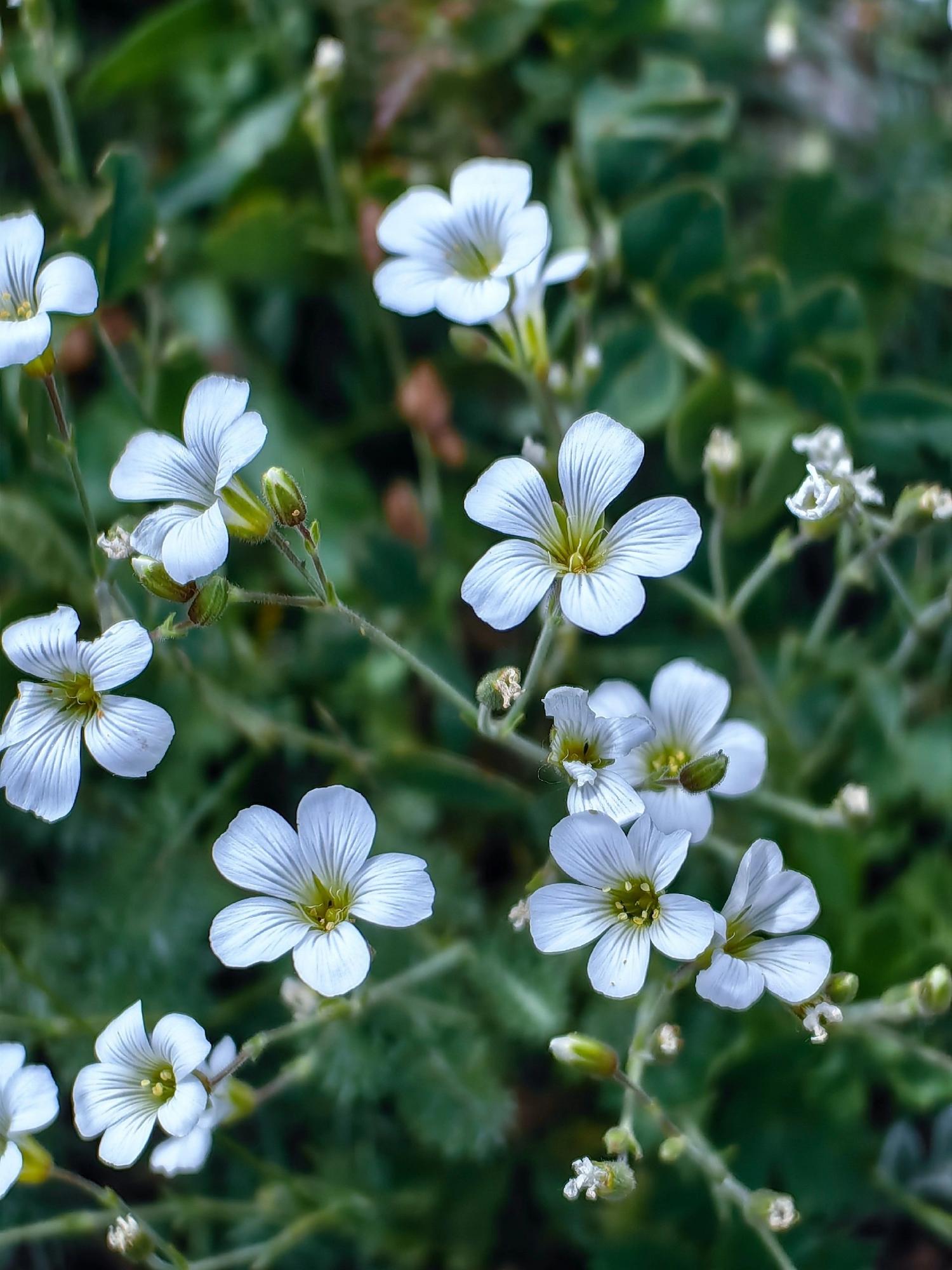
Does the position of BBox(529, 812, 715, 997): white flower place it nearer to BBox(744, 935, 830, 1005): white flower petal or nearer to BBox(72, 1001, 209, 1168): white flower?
BBox(744, 935, 830, 1005): white flower petal

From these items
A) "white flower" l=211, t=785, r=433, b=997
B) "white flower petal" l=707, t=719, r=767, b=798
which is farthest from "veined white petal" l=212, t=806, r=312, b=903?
"white flower petal" l=707, t=719, r=767, b=798

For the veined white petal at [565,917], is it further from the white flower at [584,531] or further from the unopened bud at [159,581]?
the unopened bud at [159,581]

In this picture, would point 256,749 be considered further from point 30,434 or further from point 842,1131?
point 842,1131

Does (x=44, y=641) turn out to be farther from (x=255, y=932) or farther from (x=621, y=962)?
(x=621, y=962)

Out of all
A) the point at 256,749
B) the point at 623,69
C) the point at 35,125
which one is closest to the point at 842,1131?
the point at 256,749

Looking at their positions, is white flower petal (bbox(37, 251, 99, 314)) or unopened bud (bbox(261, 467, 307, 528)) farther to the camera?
white flower petal (bbox(37, 251, 99, 314))

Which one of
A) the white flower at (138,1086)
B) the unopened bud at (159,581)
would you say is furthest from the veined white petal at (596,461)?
the white flower at (138,1086)
